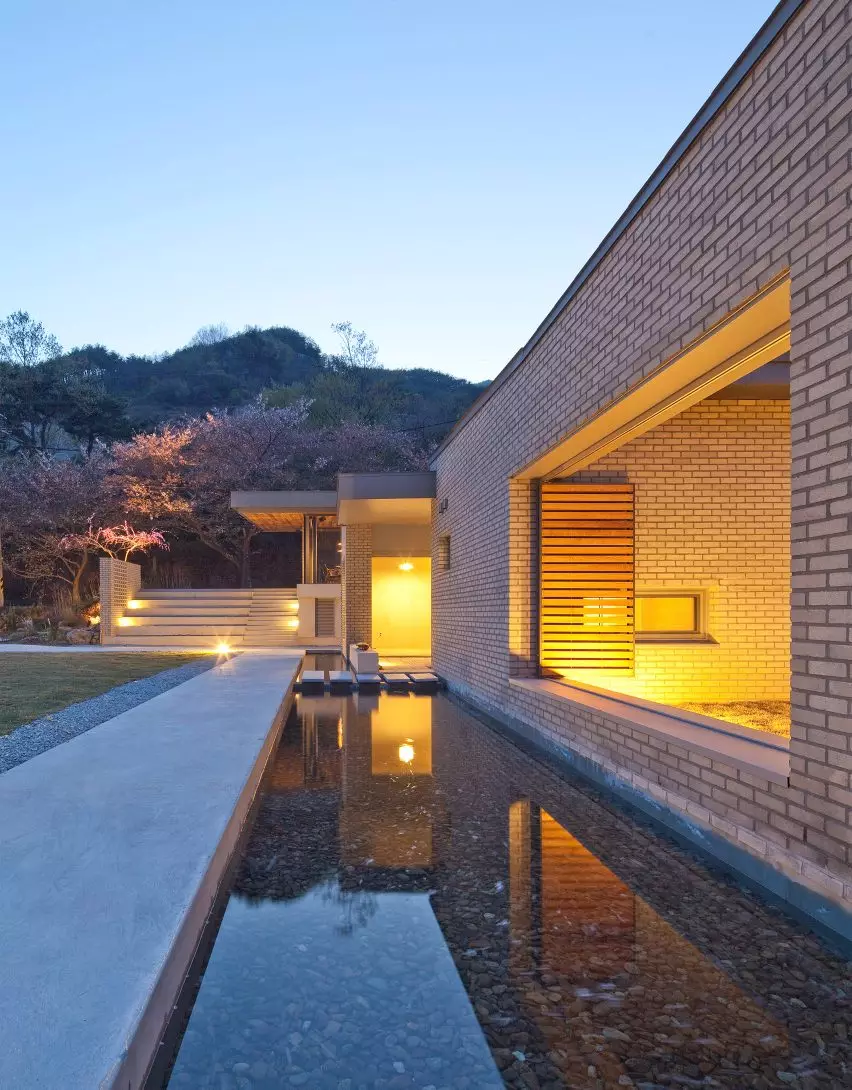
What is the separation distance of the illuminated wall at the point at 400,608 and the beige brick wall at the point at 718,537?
1086cm

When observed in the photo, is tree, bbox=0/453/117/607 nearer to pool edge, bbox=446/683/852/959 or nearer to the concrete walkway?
the concrete walkway

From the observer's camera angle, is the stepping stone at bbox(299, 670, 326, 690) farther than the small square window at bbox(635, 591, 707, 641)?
Yes

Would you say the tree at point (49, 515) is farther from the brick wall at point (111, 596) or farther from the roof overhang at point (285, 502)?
the roof overhang at point (285, 502)

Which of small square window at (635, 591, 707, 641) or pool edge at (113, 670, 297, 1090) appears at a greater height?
small square window at (635, 591, 707, 641)

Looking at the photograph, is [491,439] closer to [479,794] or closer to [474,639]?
[474,639]

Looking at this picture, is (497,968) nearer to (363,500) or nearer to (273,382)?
(363,500)

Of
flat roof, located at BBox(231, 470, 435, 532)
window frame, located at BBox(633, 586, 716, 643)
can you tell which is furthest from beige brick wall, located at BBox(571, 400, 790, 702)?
flat roof, located at BBox(231, 470, 435, 532)

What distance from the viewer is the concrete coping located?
3.46m

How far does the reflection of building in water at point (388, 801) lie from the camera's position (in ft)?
11.4

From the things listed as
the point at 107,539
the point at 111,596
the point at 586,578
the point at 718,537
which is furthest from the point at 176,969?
the point at 107,539

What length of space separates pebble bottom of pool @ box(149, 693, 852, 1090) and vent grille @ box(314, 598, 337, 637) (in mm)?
16189

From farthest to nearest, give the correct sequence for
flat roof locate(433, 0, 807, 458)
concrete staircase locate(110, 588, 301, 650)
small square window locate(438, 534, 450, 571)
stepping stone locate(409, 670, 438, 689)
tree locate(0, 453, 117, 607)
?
tree locate(0, 453, 117, 607)
concrete staircase locate(110, 588, 301, 650)
small square window locate(438, 534, 450, 571)
stepping stone locate(409, 670, 438, 689)
flat roof locate(433, 0, 807, 458)

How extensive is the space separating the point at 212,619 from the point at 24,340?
25.8 meters

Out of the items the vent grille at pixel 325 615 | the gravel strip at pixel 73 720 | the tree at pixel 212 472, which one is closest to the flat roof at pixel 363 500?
the vent grille at pixel 325 615
